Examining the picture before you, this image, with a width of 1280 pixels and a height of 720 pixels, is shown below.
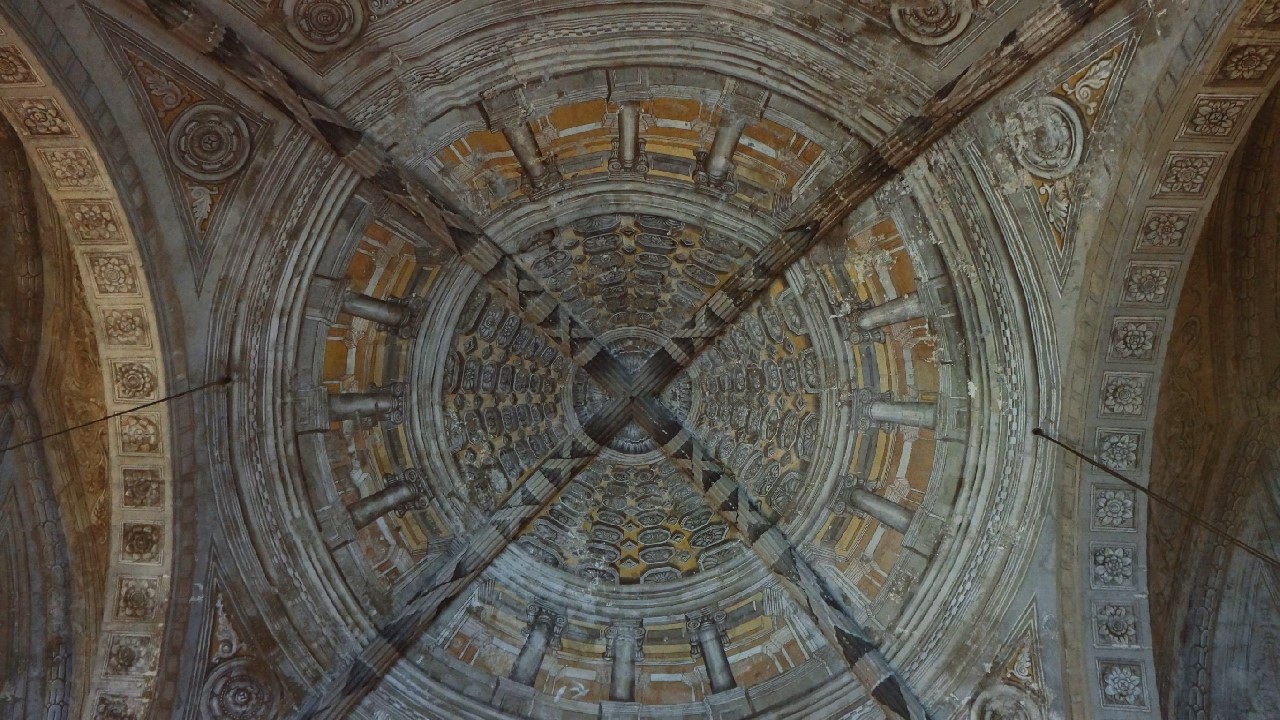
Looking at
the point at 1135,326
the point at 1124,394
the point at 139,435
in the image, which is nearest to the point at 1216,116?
the point at 1135,326

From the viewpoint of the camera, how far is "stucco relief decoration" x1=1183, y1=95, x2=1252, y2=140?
6.27m

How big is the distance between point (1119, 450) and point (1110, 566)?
1.07 m

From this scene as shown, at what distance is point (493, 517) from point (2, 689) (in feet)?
16.4

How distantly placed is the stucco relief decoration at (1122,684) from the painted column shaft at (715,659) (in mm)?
3874

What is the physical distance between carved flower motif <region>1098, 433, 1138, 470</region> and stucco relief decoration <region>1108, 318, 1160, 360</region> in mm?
718

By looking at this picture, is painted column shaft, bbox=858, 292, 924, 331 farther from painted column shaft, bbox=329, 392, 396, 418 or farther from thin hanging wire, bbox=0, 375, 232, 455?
thin hanging wire, bbox=0, 375, 232, 455

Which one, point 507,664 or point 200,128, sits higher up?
point 200,128

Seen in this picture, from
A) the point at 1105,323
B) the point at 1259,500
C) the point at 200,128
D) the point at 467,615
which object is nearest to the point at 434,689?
the point at 467,615

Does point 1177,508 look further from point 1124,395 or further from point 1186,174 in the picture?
point 1186,174

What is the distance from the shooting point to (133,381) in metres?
7.66

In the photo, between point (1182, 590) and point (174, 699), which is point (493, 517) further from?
point (1182, 590)

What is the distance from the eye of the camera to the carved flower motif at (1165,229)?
22.1 ft

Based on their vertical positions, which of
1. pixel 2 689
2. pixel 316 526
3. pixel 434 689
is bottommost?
pixel 434 689

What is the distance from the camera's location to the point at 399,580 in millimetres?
9484
